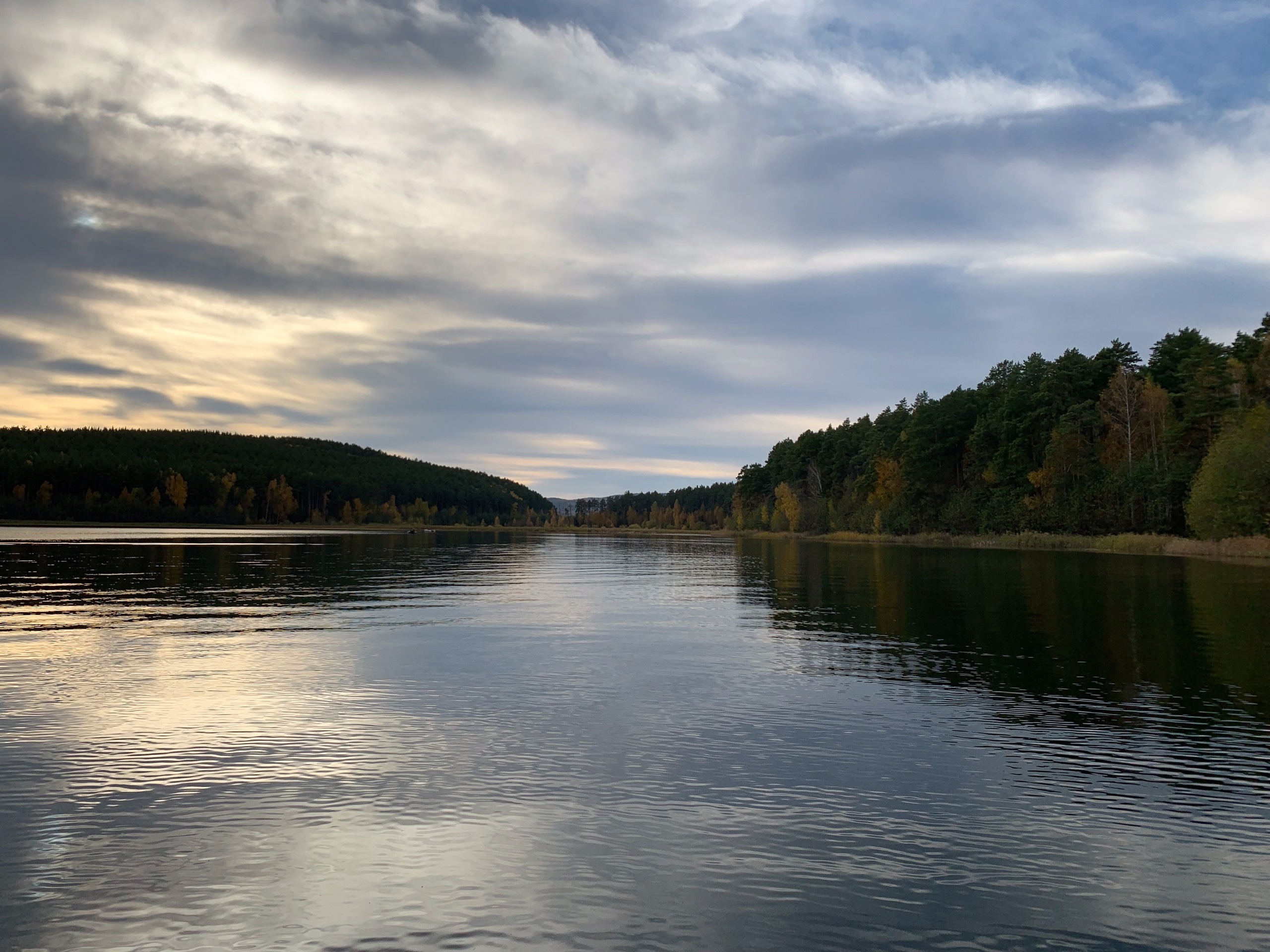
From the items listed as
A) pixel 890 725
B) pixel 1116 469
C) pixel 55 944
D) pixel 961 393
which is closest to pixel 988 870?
pixel 890 725

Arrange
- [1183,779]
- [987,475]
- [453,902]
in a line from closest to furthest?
[453,902] → [1183,779] → [987,475]

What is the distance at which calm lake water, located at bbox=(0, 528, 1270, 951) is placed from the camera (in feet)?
29.7

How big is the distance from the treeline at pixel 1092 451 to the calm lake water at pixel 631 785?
60.7 m

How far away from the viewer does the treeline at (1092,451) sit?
83875 mm

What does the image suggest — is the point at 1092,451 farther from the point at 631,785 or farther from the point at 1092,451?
the point at 631,785

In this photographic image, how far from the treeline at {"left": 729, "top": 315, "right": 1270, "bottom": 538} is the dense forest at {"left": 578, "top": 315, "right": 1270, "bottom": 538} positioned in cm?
20

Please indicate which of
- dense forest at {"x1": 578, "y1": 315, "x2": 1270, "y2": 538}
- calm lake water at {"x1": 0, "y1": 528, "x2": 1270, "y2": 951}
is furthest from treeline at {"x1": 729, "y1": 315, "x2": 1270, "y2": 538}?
calm lake water at {"x1": 0, "y1": 528, "x2": 1270, "y2": 951}

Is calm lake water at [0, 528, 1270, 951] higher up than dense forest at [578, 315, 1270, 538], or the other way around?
dense forest at [578, 315, 1270, 538]

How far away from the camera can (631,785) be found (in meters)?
13.4

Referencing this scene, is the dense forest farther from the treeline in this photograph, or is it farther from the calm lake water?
the calm lake water

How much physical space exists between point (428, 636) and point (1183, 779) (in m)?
21.5

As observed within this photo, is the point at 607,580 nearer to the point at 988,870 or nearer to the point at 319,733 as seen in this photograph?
the point at 319,733

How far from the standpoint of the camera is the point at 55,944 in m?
8.36

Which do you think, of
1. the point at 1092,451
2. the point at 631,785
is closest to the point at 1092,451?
the point at 1092,451
